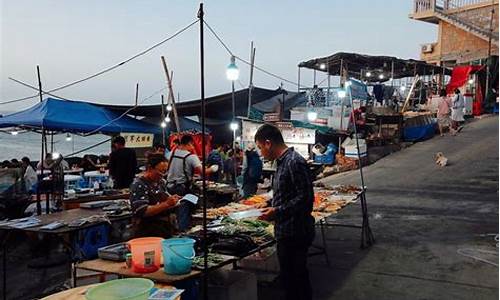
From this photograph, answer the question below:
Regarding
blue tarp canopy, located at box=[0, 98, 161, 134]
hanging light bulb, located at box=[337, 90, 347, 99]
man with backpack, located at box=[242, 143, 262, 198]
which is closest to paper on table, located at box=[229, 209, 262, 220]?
man with backpack, located at box=[242, 143, 262, 198]

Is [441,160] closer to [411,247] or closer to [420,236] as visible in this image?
[420,236]

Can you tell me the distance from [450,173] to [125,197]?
10.1 metres

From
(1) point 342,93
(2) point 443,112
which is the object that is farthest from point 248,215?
(2) point 443,112

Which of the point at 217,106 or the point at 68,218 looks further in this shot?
the point at 217,106

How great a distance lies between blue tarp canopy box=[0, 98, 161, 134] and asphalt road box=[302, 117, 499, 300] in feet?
22.0

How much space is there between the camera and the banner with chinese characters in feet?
44.4

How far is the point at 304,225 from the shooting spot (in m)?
4.27

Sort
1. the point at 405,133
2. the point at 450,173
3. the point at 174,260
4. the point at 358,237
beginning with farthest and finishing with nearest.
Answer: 1. the point at 405,133
2. the point at 450,173
3. the point at 358,237
4. the point at 174,260

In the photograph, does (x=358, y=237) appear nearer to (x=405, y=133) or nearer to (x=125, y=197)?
(x=125, y=197)

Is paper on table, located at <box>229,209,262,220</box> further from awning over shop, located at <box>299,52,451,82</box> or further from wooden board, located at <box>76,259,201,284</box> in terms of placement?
awning over shop, located at <box>299,52,451,82</box>

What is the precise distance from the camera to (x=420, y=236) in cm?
803

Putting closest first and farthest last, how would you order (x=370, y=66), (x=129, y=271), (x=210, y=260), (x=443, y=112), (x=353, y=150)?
(x=129, y=271), (x=210, y=260), (x=353, y=150), (x=443, y=112), (x=370, y=66)

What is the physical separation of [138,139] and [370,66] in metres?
12.0

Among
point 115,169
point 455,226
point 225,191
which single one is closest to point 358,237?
point 455,226
